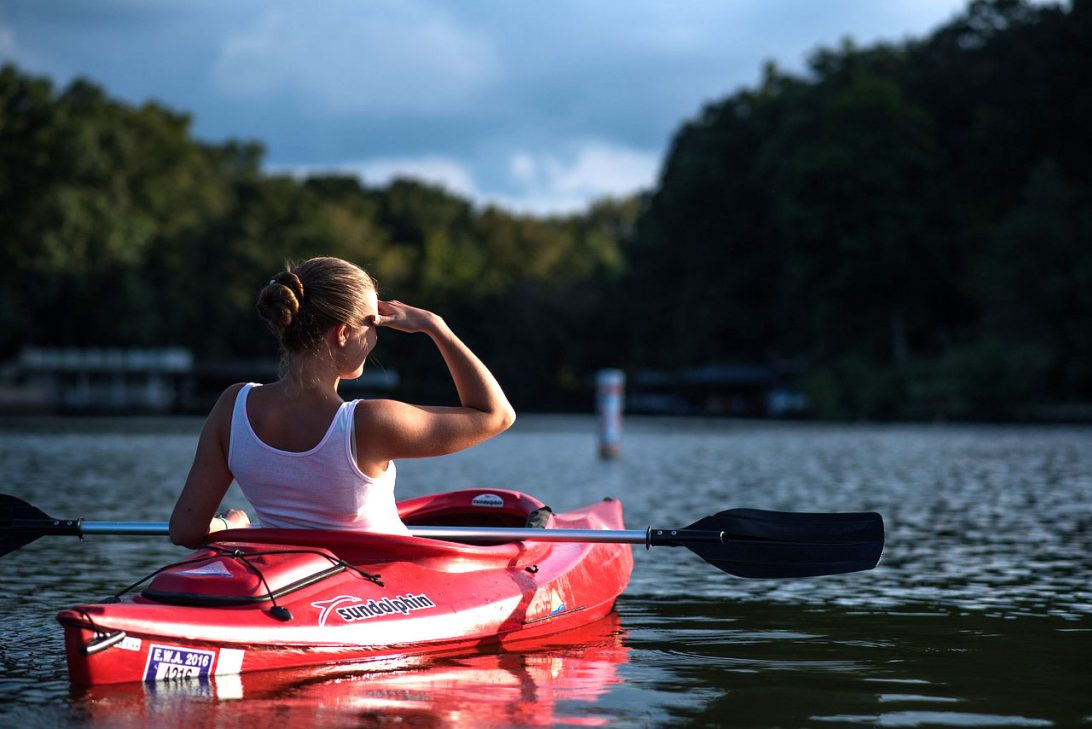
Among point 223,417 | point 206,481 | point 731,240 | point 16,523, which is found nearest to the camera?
point 223,417

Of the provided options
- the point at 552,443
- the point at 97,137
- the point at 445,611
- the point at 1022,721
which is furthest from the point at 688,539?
the point at 97,137

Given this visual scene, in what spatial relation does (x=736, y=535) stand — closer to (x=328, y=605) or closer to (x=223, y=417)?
(x=328, y=605)

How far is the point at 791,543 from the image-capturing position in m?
7.47

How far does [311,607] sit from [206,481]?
2.23 ft

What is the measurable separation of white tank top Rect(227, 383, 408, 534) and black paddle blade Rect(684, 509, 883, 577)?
1782 mm

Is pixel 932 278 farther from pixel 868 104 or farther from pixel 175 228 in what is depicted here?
pixel 175 228

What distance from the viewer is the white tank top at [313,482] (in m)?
5.97

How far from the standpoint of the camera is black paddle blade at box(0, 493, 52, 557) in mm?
7418

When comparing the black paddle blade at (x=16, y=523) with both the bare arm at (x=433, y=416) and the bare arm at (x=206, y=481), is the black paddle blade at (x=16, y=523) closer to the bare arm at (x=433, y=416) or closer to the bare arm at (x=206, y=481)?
the bare arm at (x=206, y=481)

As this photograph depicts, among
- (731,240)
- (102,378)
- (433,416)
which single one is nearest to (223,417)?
(433,416)

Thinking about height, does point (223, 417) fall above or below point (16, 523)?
above

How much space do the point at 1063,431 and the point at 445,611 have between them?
3678 cm

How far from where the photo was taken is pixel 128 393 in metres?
90.4

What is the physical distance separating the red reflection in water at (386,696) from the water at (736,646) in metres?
0.02
